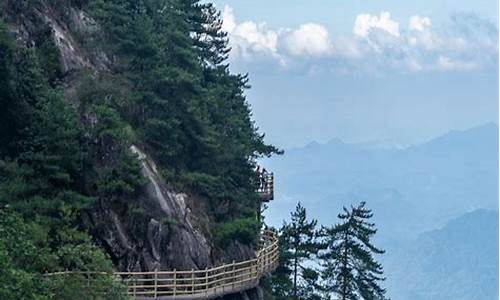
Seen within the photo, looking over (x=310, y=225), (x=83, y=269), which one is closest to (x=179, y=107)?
(x=310, y=225)

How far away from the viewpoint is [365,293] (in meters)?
34.0

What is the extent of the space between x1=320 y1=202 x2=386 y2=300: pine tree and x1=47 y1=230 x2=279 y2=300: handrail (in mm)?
5360

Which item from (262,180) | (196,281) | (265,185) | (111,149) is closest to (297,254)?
(265,185)

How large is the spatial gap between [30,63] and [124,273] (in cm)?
749

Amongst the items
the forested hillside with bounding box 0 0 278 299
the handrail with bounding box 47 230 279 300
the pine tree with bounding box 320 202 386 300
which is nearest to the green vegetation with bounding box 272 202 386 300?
the pine tree with bounding box 320 202 386 300

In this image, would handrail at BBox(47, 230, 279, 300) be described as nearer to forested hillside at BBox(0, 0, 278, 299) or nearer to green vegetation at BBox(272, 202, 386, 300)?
forested hillside at BBox(0, 0, 278, 299)

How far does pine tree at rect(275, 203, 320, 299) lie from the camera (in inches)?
1340

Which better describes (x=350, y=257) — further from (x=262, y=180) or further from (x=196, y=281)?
(x=196, y=281)

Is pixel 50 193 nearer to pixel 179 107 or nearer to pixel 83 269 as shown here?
pixel 83 269

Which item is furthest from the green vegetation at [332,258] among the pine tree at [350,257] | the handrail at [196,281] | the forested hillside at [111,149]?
the handrail at [196,281]

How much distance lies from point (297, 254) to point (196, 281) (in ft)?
31.9

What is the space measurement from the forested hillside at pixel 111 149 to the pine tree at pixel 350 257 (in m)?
3.72

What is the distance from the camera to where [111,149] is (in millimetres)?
25188

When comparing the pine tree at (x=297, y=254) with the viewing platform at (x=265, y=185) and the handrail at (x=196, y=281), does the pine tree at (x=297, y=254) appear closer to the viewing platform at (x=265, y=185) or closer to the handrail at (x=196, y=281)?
the viewing platform at (x=265, y=185)
